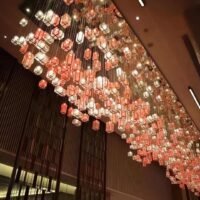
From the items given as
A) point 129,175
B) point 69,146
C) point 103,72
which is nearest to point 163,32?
point 103,72

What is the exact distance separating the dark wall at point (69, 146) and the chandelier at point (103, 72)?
798mm

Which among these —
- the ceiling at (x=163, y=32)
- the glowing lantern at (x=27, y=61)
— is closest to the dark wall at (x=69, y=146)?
the ceiling at (x=163, y=32)

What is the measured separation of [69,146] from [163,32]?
3.77 metres

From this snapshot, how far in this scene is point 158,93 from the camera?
19.7 ft

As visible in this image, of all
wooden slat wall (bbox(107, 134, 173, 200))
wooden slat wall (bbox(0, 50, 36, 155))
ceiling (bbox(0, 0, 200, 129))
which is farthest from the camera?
wooden slat wall (bbox(107, 134, 173, 200))

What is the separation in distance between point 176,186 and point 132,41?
9056 mm

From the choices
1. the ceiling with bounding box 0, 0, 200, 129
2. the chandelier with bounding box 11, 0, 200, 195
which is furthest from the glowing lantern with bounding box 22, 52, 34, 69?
the ceiling with bounding box 0, 0, 200, 129

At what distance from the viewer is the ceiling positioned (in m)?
3.41

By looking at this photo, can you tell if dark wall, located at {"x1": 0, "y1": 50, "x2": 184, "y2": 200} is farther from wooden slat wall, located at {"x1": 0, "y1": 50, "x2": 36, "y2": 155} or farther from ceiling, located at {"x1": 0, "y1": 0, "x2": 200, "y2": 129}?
ceiling, located at {"x1": 0, "y1": 0, "x2": 200, "y2": 129}

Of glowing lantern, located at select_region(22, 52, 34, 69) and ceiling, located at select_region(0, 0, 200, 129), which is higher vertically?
ceiling, located at select_region(0, 0, 200, 129)

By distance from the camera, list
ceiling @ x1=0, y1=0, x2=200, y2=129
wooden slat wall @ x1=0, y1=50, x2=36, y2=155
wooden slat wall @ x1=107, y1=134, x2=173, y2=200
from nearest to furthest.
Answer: ceiling @ x1=0, y1=0, x2=200, y2=129 → wooden slat wall @ x1=0, y1=50, x2=36, y2=155 → wooden slat wall @ x1=107, y1=134, x2=173, y2=200

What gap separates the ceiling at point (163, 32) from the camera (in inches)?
134

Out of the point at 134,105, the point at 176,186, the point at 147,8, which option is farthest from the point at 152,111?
the point at 176,186

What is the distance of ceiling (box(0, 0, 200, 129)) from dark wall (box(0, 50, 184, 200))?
0.62m
